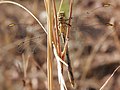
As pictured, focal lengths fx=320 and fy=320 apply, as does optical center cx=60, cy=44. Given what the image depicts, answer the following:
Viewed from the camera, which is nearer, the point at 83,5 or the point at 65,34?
the point at 65,34

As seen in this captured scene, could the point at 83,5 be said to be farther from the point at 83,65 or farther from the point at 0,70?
the point at 0,70

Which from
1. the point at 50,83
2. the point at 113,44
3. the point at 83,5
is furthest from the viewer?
the point at 83,5

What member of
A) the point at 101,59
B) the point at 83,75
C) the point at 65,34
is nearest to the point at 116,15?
the point at 101,59

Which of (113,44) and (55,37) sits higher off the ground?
(55,37)

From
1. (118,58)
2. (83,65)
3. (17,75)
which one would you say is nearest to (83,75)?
(83,65)

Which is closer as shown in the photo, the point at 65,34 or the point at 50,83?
the point at 50,83

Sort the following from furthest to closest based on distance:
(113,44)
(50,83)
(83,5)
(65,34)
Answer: (83,5)
(113,44)
(65,34)
(50,83)

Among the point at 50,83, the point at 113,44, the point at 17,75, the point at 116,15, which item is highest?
the point at 50,83

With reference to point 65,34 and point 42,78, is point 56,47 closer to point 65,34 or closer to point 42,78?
point 65,34

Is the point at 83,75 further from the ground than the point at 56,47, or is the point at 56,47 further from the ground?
the point at 56,47
